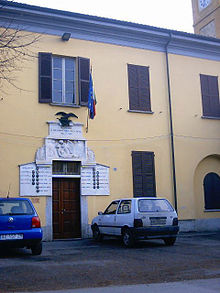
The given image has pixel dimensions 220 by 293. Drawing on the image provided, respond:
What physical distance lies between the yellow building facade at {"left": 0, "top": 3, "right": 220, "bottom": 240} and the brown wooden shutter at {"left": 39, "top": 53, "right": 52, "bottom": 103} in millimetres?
37

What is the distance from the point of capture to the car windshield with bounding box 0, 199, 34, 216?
10.1m

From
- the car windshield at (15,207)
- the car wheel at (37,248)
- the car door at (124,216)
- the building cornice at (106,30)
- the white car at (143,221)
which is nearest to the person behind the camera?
the car windshield at (15,207)

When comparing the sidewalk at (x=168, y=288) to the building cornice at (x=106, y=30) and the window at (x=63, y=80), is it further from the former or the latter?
the building cornice at (x=106, y=30)

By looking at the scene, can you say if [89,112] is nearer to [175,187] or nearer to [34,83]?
[34,83]

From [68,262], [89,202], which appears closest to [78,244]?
[89,202]

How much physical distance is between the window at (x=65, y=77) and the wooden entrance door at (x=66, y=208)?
298 centimetres

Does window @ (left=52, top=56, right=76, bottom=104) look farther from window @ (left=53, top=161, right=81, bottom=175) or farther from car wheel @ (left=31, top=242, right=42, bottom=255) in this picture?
car wheel @ (left=31, top=242, right=42, bottom=255)

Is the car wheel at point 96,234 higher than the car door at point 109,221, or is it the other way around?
the car door at point 109,221

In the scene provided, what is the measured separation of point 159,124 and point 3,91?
20.7 feet

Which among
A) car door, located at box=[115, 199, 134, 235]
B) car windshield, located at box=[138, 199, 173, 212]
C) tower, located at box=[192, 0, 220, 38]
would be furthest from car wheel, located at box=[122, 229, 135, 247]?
tower, located at box=[192, 0, 220, 38]

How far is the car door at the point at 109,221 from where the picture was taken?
42.6 feet

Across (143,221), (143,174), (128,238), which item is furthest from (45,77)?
(128,238)

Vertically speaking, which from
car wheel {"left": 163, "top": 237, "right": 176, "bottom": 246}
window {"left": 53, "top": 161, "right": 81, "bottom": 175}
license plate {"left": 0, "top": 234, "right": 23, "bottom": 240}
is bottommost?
car wheel {"left": 163, "top": 237, "right": 176, "bottom": 246}

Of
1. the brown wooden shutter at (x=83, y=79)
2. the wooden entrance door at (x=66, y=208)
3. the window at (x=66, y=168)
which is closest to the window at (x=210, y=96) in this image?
the brown wooden shutter at (x=83, y=79)
